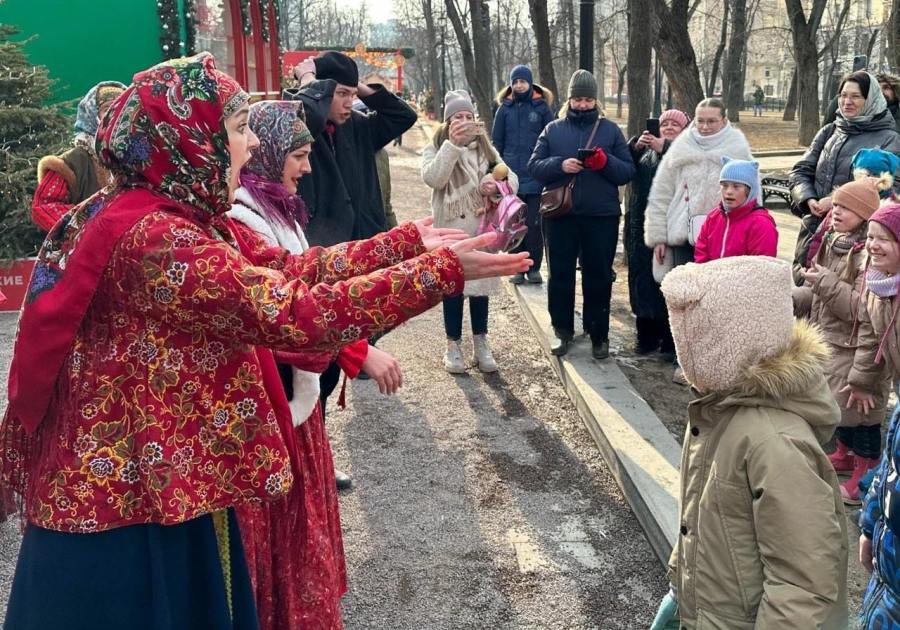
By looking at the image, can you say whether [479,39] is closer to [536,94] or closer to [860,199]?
[536,94]

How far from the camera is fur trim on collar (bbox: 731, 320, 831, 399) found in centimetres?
227

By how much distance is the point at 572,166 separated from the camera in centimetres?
631

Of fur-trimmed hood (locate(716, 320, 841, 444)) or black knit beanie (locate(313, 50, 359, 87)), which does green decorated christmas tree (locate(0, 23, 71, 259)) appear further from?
fur-trimmed hood (locate(716, 320, 841, 444))

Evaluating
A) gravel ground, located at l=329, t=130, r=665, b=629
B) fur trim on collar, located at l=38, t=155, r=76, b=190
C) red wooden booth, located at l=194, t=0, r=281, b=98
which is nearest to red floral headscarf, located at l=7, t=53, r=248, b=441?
gravel ground, located at l=329, t=130, r=665, b=629

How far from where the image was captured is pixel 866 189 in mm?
4270

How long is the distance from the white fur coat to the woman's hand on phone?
128 inches

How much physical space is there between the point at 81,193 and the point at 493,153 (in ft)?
9.48

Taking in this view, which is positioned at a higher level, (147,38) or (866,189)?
(147,38)

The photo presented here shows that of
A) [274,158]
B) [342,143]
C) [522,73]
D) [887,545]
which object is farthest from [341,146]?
[522,73]

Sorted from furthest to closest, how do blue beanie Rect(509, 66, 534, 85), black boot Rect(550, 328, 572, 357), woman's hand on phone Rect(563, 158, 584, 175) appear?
blue beanie Rect(509, 66, 534, 85), black boot Rect(550, 328, 572, 357), woman's hand on phone Rect(563, 158, 584, 175)

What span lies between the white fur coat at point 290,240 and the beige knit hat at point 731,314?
1.09 m

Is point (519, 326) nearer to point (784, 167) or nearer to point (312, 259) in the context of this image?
point (312, 259)

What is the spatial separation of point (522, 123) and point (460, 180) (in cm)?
319

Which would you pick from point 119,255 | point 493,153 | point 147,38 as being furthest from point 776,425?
point 147,38
